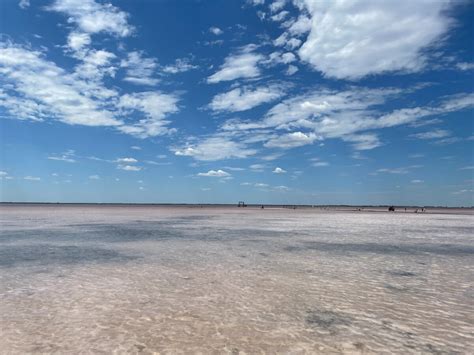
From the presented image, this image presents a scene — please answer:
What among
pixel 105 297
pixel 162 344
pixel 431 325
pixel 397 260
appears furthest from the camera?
pixel 397 260

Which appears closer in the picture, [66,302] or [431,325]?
[431,325]

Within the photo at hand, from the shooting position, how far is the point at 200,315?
7.52 meters

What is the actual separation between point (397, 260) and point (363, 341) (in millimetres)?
9138

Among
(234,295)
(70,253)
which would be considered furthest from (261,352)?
(70,253)

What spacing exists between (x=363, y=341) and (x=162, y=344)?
3.58 metres

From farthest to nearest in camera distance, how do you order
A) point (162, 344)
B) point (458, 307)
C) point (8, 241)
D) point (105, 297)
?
point (8, 241)
point (105, 297)
point (458, 307)
point (162, 344)

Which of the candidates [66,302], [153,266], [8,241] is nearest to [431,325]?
[66,302]

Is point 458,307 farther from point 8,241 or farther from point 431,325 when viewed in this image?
point 8,241

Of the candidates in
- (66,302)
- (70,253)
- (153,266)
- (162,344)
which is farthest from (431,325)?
(70,253)

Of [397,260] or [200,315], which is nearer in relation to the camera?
[200,315]

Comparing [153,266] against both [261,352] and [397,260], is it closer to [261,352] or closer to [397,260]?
[261,352]

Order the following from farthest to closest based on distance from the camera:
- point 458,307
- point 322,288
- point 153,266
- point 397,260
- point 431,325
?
point 397,260
point 153,266
point 322,288
point 458,307
point 431,325

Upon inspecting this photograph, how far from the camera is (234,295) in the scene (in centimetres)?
898

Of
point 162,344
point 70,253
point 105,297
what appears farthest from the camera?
point 70,253
